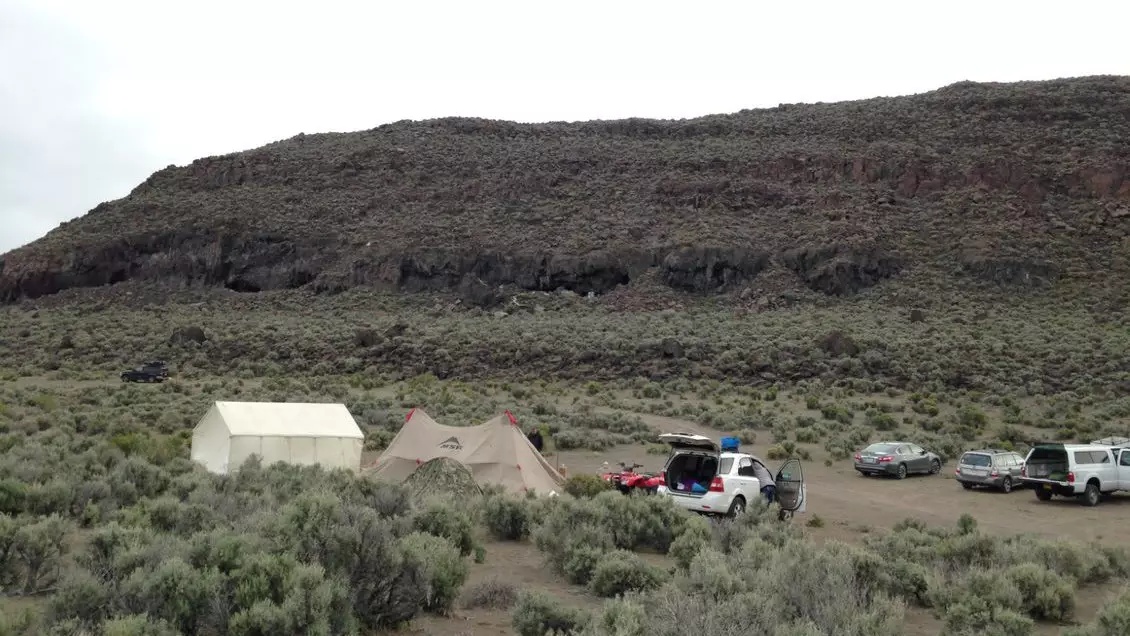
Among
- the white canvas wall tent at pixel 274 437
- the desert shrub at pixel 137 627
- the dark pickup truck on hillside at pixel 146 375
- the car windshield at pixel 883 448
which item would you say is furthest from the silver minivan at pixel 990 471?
the dark pickup truck on hillside at pixel 146 375

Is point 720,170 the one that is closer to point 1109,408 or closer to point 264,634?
point 1109,408

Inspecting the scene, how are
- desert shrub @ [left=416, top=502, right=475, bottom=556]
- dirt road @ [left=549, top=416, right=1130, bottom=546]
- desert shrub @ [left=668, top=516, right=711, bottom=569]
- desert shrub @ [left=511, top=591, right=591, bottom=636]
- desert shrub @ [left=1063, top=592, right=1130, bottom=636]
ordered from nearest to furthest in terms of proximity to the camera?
desert shrub @ [left=1063, top=592, right=1130, bottom=636] < desert shrub @ [left=511, top=591, right=591, bottom=636] < desert shrub @ [left=668, top=516, right=711, bottom=569] < desert shrub @ [left=416, top=502, right=475, bottom=556] < dirt road @ [left=549, top=416, right=1130, bottom=546]

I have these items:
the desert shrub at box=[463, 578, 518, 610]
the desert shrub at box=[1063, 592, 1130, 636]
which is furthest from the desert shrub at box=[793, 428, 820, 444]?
the desert shrub at box=[1063, 592, 1130, 636]

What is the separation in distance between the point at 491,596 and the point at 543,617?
6.10ft

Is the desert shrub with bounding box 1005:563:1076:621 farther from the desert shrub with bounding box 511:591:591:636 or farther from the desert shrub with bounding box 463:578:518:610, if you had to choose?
the desert shrub with bounding box 463:578:518:610

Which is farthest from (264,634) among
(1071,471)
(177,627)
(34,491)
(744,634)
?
(1071,471)

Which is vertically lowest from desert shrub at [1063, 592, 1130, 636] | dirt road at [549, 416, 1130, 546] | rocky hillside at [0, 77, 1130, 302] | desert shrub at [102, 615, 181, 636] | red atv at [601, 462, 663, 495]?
dirt road at [549, 416, 1130, 546]

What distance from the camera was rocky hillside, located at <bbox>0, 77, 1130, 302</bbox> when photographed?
62812 mm

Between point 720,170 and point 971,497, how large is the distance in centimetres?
5983

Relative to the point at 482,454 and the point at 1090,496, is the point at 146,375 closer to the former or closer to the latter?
the point at 482,454

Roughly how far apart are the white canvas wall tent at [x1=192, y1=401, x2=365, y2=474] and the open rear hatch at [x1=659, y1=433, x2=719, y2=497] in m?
6.89

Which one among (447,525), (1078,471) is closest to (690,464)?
(447,525)

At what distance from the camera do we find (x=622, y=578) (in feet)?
30.8

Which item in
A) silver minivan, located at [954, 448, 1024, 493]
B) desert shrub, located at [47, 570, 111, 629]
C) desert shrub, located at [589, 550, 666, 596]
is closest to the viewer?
desert shrub, located at [47, 570, 111, 629]
